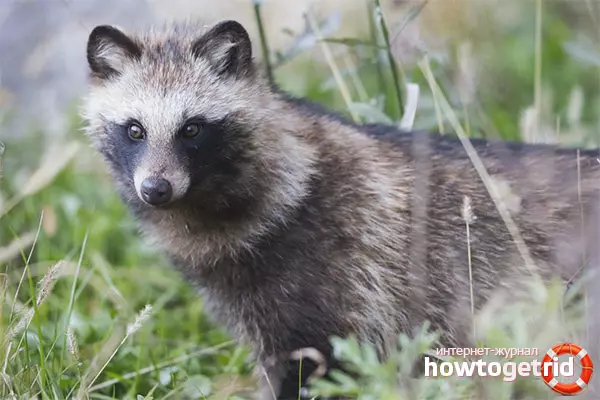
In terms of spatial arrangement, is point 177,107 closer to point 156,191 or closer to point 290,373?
point 156,191

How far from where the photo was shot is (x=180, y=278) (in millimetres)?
5750

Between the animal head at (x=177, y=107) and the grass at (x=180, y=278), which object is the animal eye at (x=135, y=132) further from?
the grass at (x=180, y=278)

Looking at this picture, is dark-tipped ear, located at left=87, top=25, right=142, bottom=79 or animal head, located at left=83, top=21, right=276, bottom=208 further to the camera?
dark-tipped ear, located at left=87, top=25, right=142, bottom=79

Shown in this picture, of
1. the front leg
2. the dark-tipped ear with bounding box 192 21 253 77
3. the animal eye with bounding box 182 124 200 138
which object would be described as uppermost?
the dark-tipped ear with bounding box 192 21 253 77

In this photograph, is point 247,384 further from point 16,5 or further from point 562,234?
point 16,5

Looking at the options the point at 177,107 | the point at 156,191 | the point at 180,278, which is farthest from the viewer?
the point at 180,278

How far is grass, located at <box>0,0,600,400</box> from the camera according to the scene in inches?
140

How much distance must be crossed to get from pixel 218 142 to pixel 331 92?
3724 mm

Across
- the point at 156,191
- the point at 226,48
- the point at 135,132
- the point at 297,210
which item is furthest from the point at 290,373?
the point at 226,48

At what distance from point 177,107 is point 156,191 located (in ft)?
1.42

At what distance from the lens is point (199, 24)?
4684 millimetres

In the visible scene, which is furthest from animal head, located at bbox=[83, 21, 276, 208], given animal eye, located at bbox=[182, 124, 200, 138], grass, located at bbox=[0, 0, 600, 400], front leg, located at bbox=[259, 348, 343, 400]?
front leg, located at bbox=[259, 348, 343, 400]

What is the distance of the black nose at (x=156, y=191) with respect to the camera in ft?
12.7

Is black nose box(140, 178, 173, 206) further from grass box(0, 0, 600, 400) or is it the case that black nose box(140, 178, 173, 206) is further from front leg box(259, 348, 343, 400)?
front leg box(259, 348, 343, 400)
